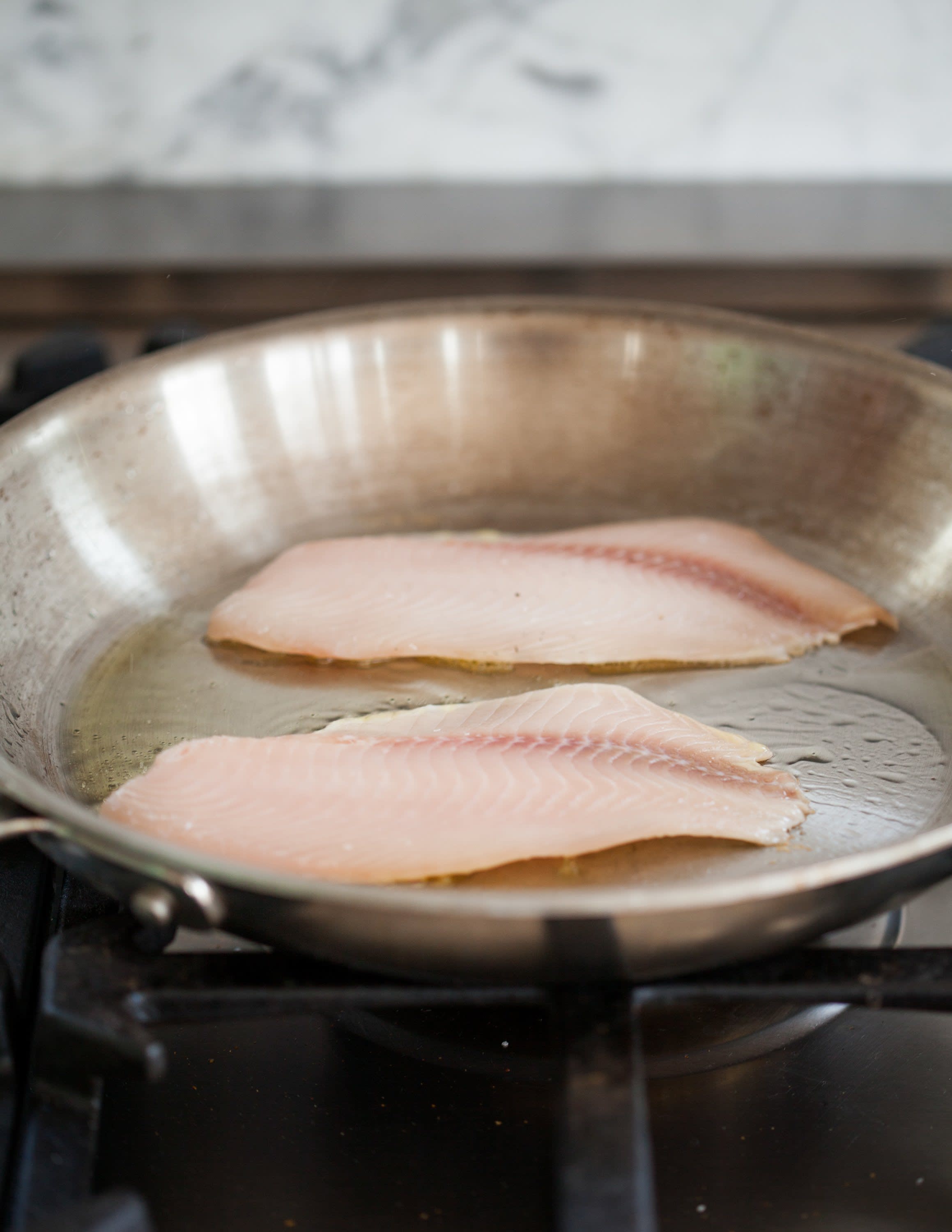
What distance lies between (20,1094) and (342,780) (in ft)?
1.16

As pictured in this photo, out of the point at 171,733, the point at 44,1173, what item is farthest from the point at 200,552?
the point at 44,1173

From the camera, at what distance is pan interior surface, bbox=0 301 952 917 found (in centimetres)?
110

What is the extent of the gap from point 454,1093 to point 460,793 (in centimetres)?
24

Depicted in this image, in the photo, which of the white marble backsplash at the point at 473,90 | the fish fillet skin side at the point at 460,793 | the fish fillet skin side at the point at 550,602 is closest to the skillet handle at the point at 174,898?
the fish fillet skin side at the point at 460,793

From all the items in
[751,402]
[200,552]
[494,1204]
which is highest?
[751,402]

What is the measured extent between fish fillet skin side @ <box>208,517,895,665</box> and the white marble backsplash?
47.1 inches

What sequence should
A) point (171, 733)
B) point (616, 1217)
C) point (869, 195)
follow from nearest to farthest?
point (616, 1217) < point (171, 733) < point (869, 195)

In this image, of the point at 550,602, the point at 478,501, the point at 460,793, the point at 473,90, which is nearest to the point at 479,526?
the point at 478,501

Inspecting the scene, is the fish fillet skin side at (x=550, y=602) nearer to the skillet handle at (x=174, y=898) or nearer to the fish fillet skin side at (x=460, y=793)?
the fish fillet skin side at (x=460, y=793)

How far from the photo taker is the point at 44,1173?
70 cm

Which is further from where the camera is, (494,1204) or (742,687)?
(742,687)

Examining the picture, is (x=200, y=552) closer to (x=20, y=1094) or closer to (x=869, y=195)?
(x=20, y=1094)

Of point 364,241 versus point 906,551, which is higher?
point 364,241

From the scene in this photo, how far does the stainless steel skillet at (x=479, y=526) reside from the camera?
0.71 m
